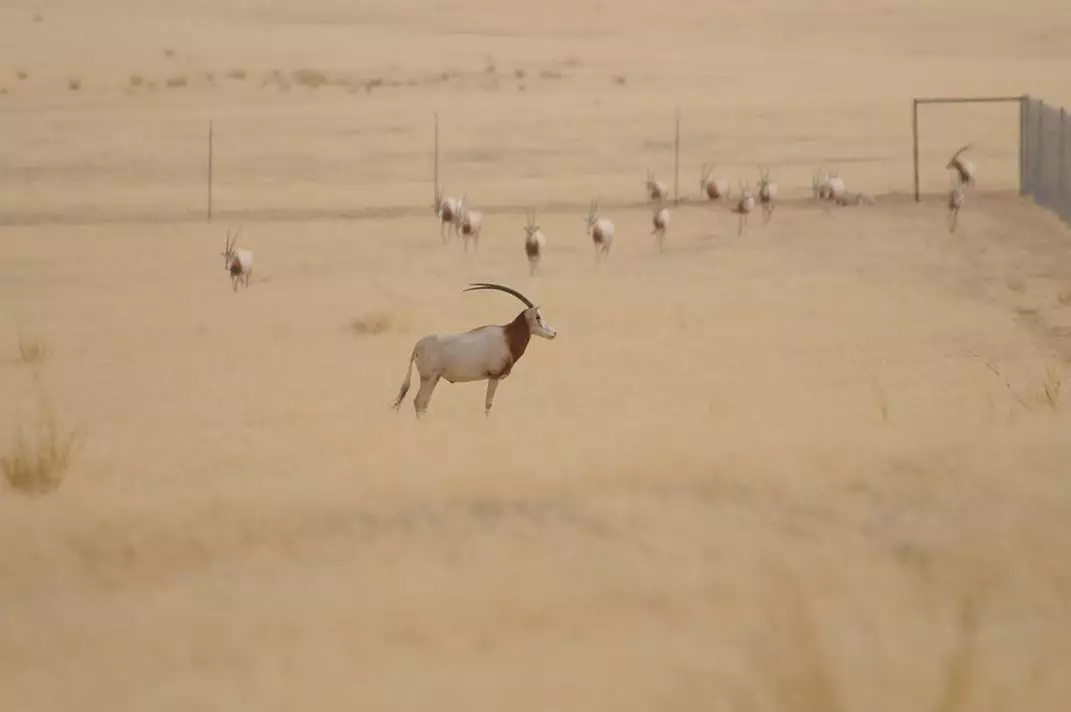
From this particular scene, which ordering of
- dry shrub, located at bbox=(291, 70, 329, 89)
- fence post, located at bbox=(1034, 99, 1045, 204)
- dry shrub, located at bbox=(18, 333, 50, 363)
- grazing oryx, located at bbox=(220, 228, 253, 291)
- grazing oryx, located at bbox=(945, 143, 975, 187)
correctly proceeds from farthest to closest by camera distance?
dry shrub, located at bbox=(291, 70, 329, 89) < grazing oryx, located at bbox=(945, 143, 975, 187) < fence post, located at bbox=(1034, 99, 1045, 204) < grazing oryx, located at bbox=(220, 228, 253, 291) < dry shrub, located at bbox=(18, 333, 50, 363)

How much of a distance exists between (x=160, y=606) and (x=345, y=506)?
918mm

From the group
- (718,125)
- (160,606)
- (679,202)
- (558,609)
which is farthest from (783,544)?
(718,125)

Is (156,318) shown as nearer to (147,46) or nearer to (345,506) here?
(345,506)

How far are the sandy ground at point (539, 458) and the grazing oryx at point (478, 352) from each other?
0.67 ft

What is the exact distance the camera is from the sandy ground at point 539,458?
3.96 m

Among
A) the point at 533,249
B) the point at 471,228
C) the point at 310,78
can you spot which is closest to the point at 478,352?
the point at 533,249

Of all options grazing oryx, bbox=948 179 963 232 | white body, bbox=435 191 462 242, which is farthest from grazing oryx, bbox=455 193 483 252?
grazing oryx, bbox=948 179 963 232

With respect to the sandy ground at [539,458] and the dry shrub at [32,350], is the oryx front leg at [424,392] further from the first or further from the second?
the dry shrub at [32,350]

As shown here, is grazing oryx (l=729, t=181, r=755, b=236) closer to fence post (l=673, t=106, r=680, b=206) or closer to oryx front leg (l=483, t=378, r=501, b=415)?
fence post (l=673, t=106, r=680, b=206)

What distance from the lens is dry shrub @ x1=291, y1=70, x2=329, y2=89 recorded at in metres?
24.2

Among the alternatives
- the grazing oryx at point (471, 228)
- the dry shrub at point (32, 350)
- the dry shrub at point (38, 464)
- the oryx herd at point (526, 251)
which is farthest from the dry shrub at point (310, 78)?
the dry shrub at point (38, 464)

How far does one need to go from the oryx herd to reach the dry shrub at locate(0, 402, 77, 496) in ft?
4.98

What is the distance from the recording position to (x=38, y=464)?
5465 mm

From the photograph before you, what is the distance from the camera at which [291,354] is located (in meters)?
8.10
